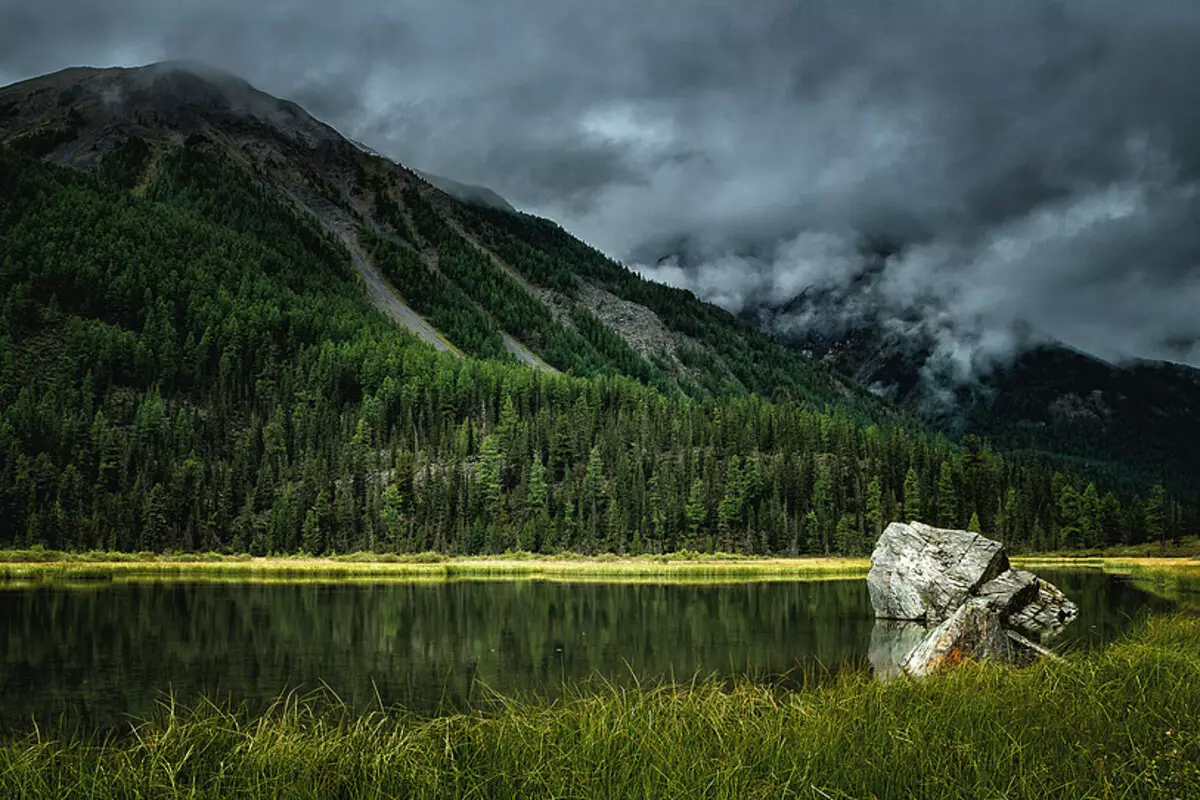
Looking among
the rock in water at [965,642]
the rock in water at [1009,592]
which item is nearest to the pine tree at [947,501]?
the rock in water at [1009,592]

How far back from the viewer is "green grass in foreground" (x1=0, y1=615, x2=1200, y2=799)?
9125 millimetres

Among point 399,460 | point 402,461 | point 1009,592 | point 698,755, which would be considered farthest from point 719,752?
point 399,460

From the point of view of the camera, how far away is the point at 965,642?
21.2 meters

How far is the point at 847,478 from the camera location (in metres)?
140

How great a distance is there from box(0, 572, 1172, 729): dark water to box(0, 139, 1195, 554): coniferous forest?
66.4 m

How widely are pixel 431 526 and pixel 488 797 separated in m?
120

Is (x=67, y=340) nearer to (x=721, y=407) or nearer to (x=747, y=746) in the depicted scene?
(x=721, y=407)

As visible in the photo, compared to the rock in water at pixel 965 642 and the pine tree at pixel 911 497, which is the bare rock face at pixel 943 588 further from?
the pine tree at pixel 911 497

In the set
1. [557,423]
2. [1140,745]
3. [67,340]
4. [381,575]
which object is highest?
[67,340]

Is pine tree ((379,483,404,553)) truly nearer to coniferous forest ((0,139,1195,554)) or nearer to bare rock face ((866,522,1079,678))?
coniferous forest ((0,139,1195,554))

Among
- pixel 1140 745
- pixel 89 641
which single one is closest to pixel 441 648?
pixel 89 641

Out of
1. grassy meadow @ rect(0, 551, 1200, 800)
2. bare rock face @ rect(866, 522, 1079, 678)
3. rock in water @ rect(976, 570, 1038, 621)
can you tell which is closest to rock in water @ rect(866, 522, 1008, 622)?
bare rock face @ rect(866, 522, 1079, 678)

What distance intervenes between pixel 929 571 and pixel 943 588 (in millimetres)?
1598

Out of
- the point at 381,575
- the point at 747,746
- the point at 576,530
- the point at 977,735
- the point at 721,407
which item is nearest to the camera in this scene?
the point at 747,746
